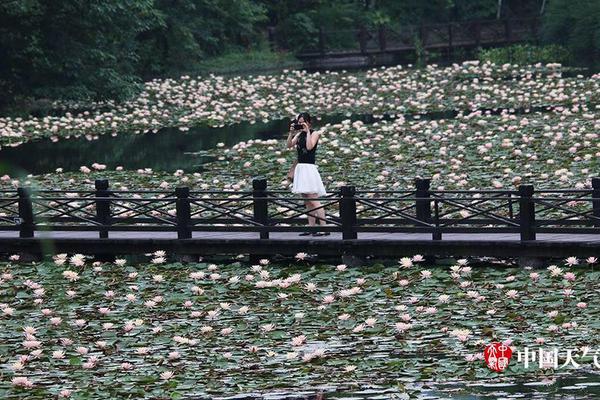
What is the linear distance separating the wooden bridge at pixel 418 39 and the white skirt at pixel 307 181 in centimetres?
4765

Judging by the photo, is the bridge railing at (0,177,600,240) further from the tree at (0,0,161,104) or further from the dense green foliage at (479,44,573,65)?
the dense green foliage at (479,44,573,65)

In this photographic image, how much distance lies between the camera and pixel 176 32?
62.5m

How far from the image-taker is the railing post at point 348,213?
20219 millimetres

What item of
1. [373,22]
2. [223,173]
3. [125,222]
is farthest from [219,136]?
[373,22]

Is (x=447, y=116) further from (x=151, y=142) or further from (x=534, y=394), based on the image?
(x=534, y=394)

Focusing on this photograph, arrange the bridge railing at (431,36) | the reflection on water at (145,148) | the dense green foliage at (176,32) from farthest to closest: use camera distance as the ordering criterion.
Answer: the bridge railing at (431,36), the dense green foliage at (176,32), the reflection on water at (145,148)

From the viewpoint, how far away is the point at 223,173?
32.0m

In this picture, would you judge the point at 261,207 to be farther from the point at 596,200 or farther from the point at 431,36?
the point at 431,36

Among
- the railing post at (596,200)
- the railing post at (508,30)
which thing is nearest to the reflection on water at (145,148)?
the railing post at (596,200)

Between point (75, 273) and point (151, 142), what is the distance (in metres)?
21.3

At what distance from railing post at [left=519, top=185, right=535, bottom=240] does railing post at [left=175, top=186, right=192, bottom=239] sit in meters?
4.97

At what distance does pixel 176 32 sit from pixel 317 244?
43.3 m

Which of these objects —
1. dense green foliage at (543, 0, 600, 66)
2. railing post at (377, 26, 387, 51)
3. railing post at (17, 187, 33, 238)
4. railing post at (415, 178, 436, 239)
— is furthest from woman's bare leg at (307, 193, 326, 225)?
railing post at (377, 26, 387, 51)

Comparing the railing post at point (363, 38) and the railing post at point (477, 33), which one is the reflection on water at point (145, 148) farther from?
the railing post at point (477, 33)
